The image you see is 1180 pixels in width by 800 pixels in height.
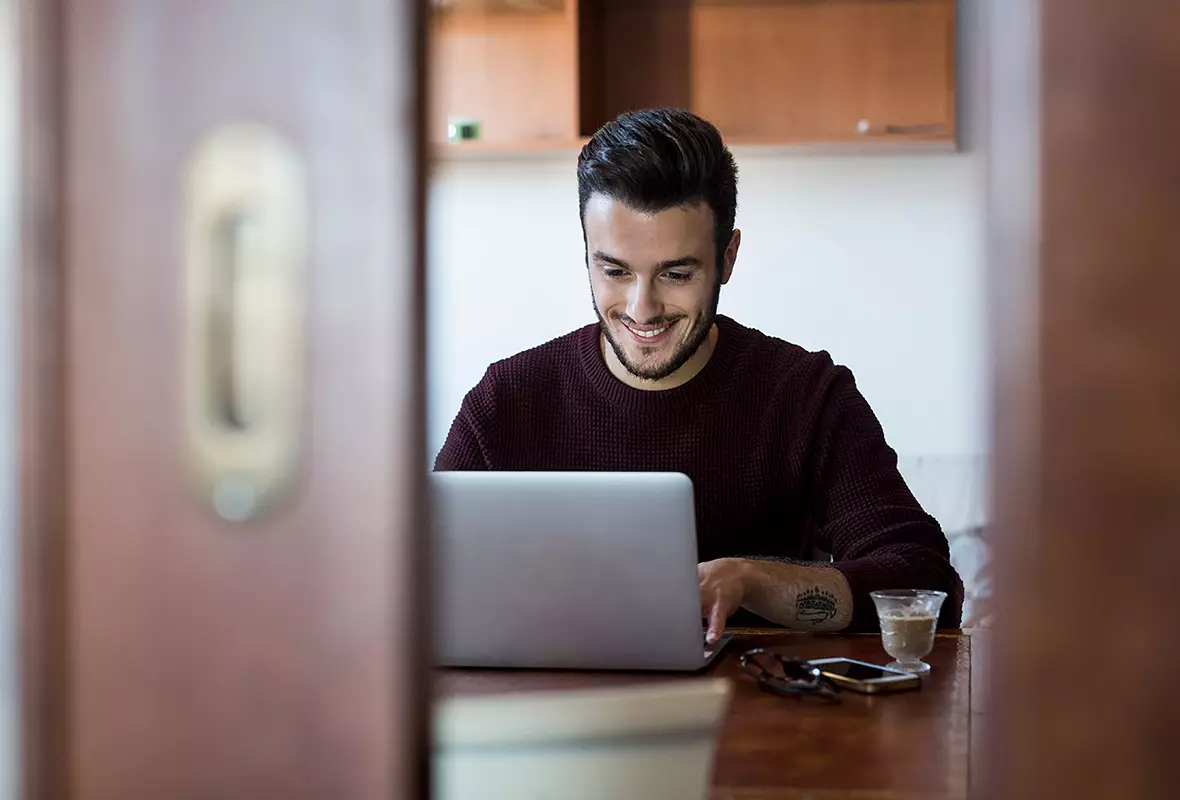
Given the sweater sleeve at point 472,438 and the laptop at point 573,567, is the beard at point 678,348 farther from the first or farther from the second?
the laptop at point 573,567

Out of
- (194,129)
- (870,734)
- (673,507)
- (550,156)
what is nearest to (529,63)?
(550,156)

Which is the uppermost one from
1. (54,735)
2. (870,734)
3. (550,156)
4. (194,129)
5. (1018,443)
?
(550,156)

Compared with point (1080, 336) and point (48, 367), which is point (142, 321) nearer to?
point (48, 367)

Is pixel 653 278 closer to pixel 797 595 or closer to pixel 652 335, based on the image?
pixel 652 335

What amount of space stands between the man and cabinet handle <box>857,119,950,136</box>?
107cm

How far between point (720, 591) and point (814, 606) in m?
0.18

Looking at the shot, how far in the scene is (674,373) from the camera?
2.49 m

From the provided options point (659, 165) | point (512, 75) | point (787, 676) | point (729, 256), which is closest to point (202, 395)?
point (787, 676)

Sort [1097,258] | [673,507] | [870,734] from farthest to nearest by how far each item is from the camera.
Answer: [673,507] → [870,734] → [1097,258]

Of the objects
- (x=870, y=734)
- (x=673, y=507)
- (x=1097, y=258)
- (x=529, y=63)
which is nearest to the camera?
(x=1097, y=258)

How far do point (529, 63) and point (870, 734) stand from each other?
263cm

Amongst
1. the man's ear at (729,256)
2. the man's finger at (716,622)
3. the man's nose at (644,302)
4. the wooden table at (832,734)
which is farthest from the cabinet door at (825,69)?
the wooden table at (832,734)

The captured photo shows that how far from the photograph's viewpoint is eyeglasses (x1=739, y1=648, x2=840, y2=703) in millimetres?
1438

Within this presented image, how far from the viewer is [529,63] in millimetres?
3557
